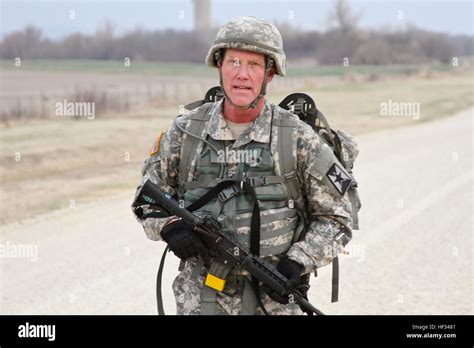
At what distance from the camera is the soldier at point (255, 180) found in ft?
12.5

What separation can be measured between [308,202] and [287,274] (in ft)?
1.32

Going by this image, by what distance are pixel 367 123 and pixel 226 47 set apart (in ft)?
72.4

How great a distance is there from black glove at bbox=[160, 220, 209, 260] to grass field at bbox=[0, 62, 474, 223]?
7517mm

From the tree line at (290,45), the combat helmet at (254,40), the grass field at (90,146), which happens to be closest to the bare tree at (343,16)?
the tree line at (290,45)

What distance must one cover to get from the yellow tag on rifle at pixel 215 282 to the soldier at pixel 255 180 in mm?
45

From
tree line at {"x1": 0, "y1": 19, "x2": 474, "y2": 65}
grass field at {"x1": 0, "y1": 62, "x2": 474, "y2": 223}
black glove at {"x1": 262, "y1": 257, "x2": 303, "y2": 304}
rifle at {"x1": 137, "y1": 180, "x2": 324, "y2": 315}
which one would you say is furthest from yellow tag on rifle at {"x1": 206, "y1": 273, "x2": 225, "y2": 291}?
tree line at {"x1": 0, "y1": 19, "x2": 474, "y2": 65}

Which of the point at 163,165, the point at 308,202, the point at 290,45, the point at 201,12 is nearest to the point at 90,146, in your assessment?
the point at 163,165

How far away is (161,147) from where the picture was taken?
156 inches

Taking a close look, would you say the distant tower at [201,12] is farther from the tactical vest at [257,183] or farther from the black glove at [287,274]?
the black glove at [287,274]

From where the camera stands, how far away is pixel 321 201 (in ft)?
12.7

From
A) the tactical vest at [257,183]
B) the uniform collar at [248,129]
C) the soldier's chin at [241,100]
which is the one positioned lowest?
the tactical vest at [257,183]

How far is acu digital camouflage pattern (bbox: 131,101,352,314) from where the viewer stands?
3818mm
